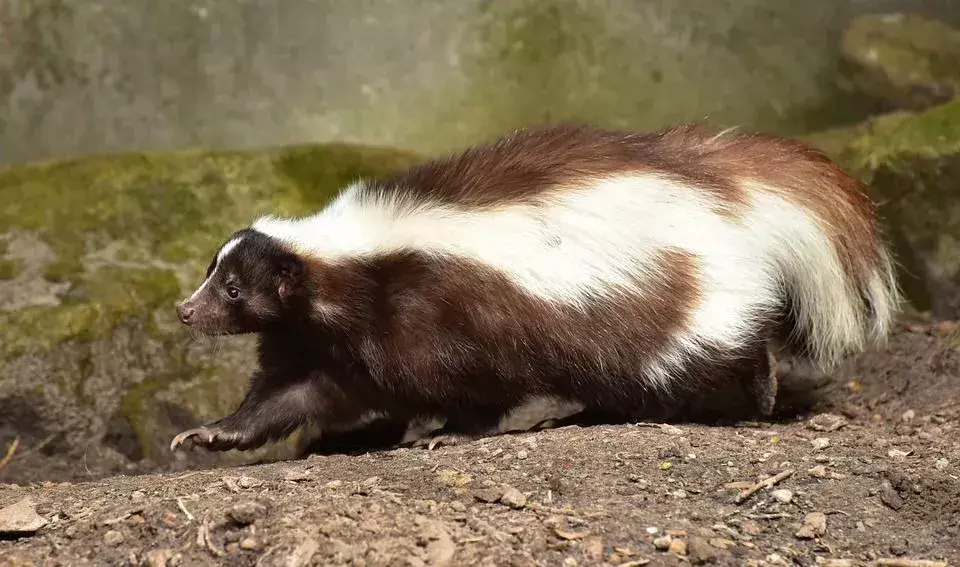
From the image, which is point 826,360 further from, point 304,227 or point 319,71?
point 319,71

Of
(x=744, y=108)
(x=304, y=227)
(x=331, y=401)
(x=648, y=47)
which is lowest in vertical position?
(x=331, y=401)

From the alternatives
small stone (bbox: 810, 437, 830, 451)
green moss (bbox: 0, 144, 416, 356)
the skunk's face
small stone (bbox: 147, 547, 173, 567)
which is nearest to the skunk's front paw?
the skunk's face

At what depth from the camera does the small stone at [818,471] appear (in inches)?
134

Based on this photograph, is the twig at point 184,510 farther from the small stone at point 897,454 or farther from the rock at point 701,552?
the small stone at point 897,454

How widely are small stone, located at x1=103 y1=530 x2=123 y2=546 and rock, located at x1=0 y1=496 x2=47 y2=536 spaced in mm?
300

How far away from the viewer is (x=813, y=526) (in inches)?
119

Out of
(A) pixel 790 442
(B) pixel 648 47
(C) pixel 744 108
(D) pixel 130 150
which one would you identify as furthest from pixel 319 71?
(A) pixel 790 442

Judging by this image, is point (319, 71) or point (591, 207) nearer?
point (591, 207)

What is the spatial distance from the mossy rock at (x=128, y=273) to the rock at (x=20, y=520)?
220 centimetres

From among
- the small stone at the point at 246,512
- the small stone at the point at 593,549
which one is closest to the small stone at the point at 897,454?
the small stone at the point at 593,549

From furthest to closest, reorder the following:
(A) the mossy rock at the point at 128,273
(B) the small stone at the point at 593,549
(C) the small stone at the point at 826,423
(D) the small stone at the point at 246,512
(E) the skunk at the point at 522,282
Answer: (A) the mossy rock at the point at 128,273 < (C) the small stone at the point at 826,423 < (E) the skunk at the point at 522,282 < (D) the small stone at the point at 246,512 < (B) the small stone at the point at 593,549

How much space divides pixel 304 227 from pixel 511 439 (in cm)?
143

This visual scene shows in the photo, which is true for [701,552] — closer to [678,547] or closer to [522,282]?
[678,547]

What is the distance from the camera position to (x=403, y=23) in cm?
696
